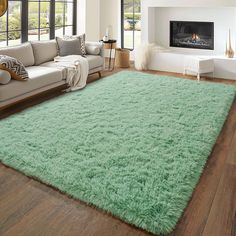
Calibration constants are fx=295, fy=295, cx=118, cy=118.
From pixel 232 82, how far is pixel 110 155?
3.79 meters

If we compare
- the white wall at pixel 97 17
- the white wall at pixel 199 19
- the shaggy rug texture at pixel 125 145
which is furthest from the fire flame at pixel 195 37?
the shaggy rug texture at pixel 125 145

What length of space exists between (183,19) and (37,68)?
3665mm

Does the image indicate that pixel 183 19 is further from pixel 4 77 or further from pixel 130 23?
pixel 4 77

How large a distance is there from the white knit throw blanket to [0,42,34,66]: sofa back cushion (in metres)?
0.46

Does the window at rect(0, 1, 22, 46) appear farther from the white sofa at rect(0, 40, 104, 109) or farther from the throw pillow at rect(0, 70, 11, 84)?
the throw pillow at rect(0, 70, 11, 84)

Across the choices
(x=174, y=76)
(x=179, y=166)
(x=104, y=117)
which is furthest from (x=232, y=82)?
(x=179, y=166)

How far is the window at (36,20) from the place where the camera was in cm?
516

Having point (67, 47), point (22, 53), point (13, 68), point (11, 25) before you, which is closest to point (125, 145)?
point (13, 68)

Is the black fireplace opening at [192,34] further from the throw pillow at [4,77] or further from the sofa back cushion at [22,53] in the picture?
the throw pillow at [4,77]

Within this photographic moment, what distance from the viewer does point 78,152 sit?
2758mm

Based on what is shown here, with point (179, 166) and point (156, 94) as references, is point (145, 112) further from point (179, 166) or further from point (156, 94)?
point (179, 166)

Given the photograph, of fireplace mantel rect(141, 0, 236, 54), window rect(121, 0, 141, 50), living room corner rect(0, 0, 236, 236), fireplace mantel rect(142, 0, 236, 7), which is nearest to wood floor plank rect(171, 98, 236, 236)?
living room corner rect(0, 0, 236, 236)

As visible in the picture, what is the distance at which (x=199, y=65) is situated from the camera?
5605 mm

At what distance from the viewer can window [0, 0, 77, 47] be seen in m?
5.16
